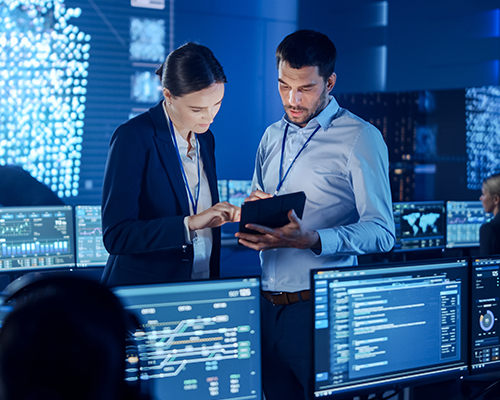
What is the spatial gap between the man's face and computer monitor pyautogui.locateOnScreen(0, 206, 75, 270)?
237 cm

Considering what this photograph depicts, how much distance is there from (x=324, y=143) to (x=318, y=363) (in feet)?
2.30

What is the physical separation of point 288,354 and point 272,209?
448 mm

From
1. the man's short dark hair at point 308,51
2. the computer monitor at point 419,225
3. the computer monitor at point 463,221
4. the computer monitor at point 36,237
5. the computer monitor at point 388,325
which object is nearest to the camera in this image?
the computer monitor at point 388,325

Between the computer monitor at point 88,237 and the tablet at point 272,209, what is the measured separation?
94.6 inches

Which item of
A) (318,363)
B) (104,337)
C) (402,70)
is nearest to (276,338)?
(318,363)

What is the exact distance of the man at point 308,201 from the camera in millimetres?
1595

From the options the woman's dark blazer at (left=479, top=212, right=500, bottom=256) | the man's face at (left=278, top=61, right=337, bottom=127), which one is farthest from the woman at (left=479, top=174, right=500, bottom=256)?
the man's face at (left=278, top=61, right=337, bottom=127)

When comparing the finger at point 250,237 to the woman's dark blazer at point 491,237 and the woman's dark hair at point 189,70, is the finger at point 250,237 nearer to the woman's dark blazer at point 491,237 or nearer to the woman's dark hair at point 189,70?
the woman's dark hair at point 189,70

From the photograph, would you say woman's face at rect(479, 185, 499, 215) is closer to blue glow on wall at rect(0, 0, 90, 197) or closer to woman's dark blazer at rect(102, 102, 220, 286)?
woman's dark blazer at rect(102, 102, 220, 286)

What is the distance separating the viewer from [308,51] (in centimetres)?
174

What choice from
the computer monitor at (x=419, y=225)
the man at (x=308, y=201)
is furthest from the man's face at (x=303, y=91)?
the computer monitor at (x=419, y=225)

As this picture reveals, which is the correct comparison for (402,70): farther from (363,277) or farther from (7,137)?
(363,277)

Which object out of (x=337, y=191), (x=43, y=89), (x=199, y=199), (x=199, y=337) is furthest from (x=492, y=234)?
(x=43, y=89)

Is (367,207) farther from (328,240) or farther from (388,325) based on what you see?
(388,325)
